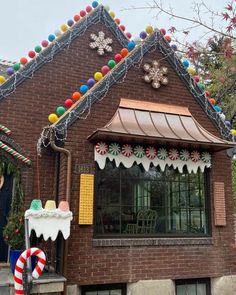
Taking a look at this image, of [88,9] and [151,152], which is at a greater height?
[88,9]

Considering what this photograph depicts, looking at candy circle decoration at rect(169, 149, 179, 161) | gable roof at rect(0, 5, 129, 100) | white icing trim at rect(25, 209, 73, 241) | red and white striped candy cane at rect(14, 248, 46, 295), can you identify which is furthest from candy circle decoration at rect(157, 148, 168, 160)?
gable roof at rect(0, 5, 129, 100)

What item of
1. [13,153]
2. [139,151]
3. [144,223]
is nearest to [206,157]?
[139,151]

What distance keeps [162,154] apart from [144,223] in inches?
57.4

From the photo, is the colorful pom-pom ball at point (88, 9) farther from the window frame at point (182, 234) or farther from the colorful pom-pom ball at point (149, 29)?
the window frame at point (182, 234)

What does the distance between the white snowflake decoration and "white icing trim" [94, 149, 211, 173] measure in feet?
11.1

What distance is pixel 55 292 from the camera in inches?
224

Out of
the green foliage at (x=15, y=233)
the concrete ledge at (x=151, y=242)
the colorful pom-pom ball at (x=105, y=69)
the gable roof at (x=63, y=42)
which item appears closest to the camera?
the green foliage at (x=15, y=233)

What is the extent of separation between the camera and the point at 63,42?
8523 millimetres

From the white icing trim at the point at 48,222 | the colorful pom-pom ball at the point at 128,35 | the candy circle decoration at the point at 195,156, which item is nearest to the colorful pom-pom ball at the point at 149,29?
the colorful pom-pom ball at the point at 128,35

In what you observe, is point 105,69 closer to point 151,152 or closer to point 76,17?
point 151,152

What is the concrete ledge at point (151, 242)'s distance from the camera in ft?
21.3

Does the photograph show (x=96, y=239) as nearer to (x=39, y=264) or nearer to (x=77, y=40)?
(x=39, y=264)

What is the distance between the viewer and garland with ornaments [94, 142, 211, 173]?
6.75 metres

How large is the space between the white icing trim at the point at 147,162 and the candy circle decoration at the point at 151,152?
0.21ft
